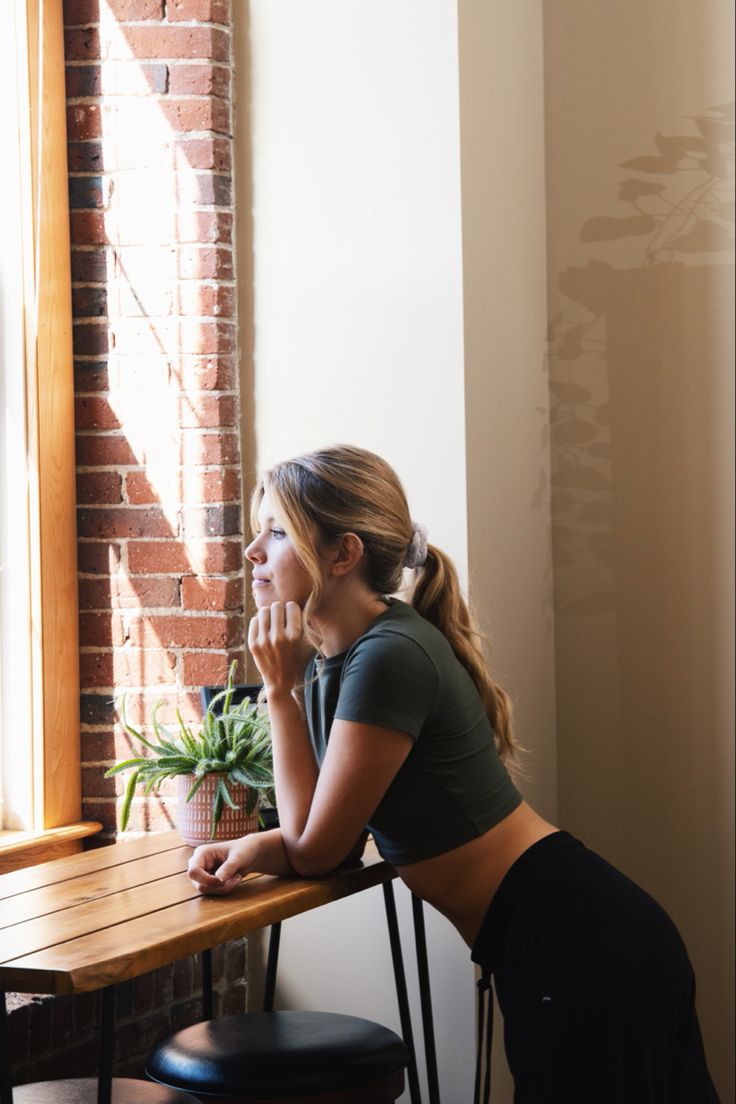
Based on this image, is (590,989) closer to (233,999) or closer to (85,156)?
(233,999)

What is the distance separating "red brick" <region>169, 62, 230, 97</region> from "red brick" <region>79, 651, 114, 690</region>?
4.08 feet

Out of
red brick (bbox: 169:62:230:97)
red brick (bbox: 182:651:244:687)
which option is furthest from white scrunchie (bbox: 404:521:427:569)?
red brick (bbox: 169:62:230:97)

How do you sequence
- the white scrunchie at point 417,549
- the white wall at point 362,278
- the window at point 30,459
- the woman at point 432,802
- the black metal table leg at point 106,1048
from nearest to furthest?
the black metal table leg at point 106,1048
the woman at point 432,802
the white scrunchie at point 417,549
the white wall at point 362,278
the window at point 30,459

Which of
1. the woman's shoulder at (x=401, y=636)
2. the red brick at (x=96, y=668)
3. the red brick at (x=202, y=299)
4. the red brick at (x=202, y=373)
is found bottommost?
the red brick at (x=96, y=668)

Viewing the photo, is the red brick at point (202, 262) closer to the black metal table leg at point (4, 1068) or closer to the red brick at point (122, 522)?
the red brick at point (122, 522)

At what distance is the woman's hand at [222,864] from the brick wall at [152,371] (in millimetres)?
810

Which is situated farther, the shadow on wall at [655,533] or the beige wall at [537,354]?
the shadow on wall at [655,533]

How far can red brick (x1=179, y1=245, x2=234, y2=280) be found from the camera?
292 centimetres

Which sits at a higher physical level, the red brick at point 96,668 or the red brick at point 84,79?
the red brick at point 84,79

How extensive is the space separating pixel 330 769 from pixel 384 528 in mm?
420

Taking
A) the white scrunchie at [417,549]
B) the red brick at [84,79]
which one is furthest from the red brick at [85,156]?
the white scrunchie at [417,549]

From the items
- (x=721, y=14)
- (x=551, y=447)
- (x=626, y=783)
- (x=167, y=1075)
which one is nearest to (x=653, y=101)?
(x=721, y=14)

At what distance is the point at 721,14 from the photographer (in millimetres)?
2924

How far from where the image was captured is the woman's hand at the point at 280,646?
2.22m
